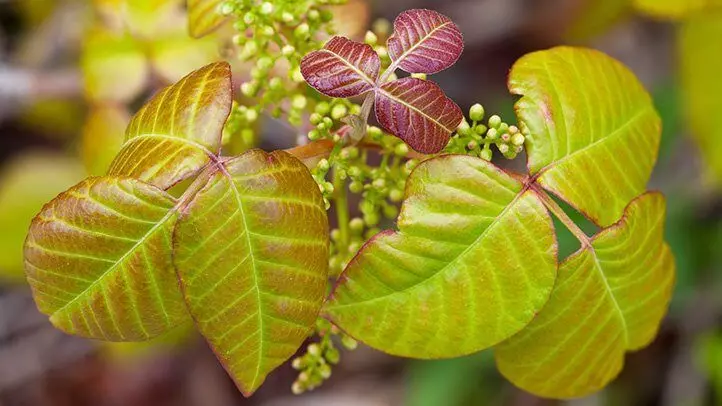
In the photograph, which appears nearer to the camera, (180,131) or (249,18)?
(180,131)

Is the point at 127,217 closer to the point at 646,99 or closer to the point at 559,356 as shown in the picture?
the point at 559,356

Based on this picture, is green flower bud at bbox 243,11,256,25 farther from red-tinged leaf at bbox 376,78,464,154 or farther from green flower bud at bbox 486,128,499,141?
green flower bud at bbox 486,128,499,141

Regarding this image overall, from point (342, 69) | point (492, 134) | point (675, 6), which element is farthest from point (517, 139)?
point (675, 6)

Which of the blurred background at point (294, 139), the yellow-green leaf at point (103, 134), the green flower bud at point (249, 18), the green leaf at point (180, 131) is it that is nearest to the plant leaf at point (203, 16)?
the green flower bud at point (249, 18)

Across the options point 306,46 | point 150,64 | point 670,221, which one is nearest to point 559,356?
point 306,46

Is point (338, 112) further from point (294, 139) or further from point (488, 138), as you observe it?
point (294, 139)

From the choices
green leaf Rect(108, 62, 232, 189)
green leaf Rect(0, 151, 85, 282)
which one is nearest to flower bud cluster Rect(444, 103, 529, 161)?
green leaf Rect(108, 62, 232, 189)

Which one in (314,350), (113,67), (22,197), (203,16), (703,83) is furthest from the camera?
(22,197)
